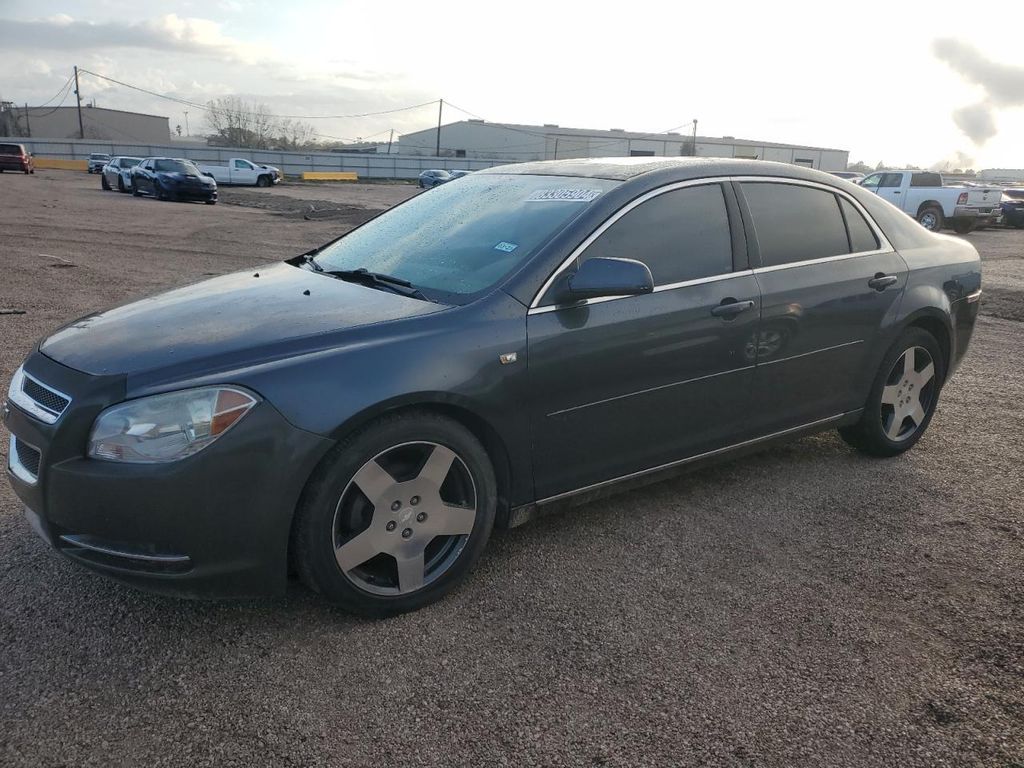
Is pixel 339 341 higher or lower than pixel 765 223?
lower

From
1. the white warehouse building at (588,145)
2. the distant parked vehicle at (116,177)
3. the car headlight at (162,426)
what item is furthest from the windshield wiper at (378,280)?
the white warehouse building at (588,145)

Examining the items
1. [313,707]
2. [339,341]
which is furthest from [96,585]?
[339,341]

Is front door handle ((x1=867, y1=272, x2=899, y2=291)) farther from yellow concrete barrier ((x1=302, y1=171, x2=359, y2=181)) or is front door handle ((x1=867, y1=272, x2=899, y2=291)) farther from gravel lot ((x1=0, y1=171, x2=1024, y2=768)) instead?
yellow concrete barrier ((x1=302, y1=171, x2=359, y2=181))

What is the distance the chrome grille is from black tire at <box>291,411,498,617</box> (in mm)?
855

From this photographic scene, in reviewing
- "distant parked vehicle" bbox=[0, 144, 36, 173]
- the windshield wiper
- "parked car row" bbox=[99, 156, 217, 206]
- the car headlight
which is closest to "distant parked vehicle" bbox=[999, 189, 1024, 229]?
"parked car row" bbox=[99, 156, 217, 206]

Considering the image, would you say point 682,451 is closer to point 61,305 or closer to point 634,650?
point 634,650

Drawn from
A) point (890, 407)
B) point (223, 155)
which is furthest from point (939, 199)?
point (223, 155)

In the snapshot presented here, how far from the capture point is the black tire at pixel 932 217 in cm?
2180

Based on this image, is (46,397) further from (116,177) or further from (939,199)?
(116,177)

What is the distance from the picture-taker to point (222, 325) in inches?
119

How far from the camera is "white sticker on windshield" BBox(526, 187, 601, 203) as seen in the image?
361 cm

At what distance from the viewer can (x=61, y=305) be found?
8.38 meters

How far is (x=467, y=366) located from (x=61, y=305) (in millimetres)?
7027

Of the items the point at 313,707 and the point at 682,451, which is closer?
the point at 313,707
